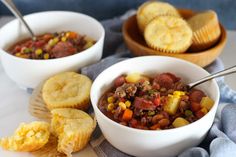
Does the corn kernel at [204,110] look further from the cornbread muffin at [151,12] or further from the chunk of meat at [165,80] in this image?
the cornbread muffin at [151,12]

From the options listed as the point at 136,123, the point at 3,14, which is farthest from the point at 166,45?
the point at 3,14

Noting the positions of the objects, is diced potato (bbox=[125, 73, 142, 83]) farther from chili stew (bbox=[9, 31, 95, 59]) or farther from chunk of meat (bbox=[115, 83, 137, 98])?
chili stew (bbox=[9, 31, 95, 59])

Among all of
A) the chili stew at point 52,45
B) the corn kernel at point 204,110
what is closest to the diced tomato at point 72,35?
the chili stew at point 52,45

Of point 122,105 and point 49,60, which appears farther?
point 49,60

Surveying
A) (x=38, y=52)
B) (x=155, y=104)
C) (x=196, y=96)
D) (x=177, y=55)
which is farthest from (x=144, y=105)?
(x=38, y=52)

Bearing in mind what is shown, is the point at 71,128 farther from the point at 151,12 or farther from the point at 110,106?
the point at 151,12

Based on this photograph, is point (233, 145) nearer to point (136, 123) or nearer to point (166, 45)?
point (136, 123)
